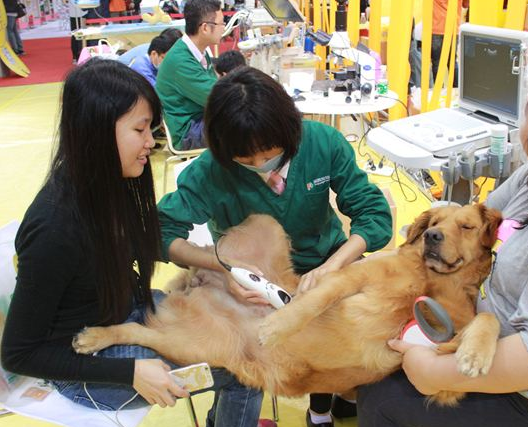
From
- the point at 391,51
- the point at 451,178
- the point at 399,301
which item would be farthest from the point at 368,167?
the point at 399,301

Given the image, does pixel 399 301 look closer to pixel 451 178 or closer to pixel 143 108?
pixel 451 178

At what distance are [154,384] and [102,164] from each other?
0.60m

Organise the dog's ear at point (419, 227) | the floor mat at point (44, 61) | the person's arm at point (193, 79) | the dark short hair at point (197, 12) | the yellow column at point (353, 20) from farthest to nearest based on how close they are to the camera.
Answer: the floor mat at point (44, 61)
the yellow column at point (353, 20)
the dark short hair at point (197, 12)
the person's arm at point (193, 79)
the dog's ear at point (419, 227)

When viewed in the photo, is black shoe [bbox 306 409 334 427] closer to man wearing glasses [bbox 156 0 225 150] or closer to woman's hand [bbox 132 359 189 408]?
woman's hand [bbox 132 359 189 408]

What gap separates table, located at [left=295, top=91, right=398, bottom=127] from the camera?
359 centimetres

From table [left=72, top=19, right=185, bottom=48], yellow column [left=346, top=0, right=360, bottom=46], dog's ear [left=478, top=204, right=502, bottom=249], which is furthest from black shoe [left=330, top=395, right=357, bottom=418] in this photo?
table [left=72, top=19, right=185, bottom=48]

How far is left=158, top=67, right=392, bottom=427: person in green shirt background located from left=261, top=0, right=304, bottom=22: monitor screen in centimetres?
339

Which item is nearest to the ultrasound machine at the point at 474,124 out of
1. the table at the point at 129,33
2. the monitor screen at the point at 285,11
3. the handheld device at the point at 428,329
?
the handheld device at the point at 428,329

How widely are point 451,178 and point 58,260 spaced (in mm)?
1538

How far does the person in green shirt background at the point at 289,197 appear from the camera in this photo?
1741mm

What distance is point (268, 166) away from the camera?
5.80 feet

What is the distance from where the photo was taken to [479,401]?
1.41 meters

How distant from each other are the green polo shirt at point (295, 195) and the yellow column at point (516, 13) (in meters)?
1.85

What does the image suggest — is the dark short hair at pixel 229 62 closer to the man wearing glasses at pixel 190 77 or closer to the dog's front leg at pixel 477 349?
the man wearing glasses at pixel 190 77
